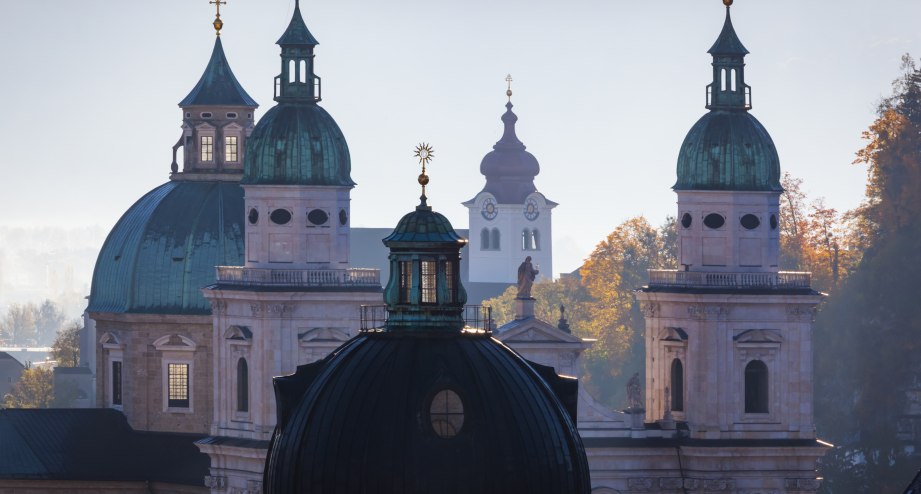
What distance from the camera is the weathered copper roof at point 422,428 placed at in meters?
75.7

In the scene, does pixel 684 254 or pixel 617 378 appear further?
pixel 617 378

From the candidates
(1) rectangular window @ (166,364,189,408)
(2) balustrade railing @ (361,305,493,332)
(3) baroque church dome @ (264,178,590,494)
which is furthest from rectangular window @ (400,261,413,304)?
(1) rectangular window @ (166,364,189,408)

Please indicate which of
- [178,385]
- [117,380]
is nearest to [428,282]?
[178,385]

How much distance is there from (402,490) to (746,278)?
53.1 meters

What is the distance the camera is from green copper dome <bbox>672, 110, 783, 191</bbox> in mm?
127500

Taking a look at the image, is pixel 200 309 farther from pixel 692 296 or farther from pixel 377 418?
pixel 377 418

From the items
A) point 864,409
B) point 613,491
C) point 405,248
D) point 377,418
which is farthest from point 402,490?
point 864,409

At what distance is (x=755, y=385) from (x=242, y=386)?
1773cm

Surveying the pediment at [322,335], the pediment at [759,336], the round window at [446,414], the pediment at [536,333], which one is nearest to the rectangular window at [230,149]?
the pediment at [536,333]

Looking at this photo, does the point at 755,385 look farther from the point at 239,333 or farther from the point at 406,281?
the point at 406,281

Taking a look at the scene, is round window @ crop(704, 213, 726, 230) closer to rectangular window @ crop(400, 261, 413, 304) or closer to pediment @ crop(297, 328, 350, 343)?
pediment @ crop(297, 328, 350, 343)

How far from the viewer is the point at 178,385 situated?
5344 inches

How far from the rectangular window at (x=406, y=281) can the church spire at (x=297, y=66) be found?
4715 cm

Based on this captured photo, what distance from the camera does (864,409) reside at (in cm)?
15888
